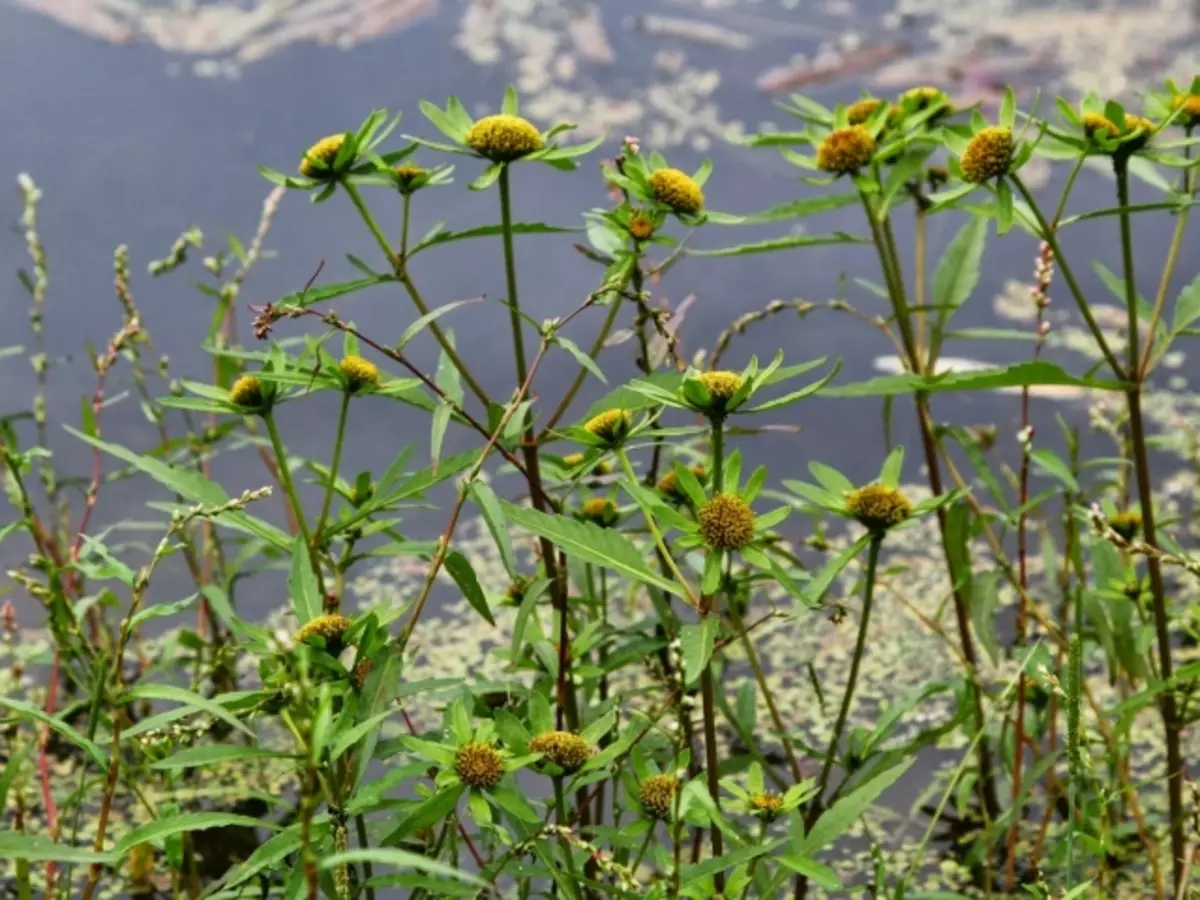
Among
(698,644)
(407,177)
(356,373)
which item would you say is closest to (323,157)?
(407,177)

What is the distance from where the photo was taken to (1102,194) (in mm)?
3102

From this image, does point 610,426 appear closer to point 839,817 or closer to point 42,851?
point 839,817

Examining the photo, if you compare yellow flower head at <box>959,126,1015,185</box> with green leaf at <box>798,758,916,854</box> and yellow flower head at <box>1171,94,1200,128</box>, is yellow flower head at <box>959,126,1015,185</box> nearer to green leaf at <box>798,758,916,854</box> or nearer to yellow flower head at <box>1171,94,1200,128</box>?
yellow flower head at <box>1171,94,1200,128</box>

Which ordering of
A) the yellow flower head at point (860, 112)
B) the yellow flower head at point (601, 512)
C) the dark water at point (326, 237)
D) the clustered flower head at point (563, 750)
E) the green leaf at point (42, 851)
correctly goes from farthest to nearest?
Answer: the dark water at point (326, 237), the yellow flower head at point (860, 112), the yellow flower head at point (601, 512), the clustered flower head at point (563, 750), the green leaf at point (42, 851)

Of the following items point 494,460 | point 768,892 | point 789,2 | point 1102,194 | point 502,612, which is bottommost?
point 768,892

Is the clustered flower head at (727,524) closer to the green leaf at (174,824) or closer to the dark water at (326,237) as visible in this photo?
the green leaf at (174,824)

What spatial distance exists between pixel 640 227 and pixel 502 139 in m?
0.13

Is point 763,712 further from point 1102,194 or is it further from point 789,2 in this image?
point 789,2

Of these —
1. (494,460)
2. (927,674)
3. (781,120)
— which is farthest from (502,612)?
(781,120)

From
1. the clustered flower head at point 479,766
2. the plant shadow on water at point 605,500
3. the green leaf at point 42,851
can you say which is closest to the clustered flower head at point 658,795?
the plant shadow on water at point 605,500

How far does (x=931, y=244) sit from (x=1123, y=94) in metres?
0.78

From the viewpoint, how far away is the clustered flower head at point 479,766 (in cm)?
85

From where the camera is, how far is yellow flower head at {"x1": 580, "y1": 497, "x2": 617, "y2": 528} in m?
1.20

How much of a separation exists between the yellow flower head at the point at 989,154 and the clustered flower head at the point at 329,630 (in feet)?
1.92
